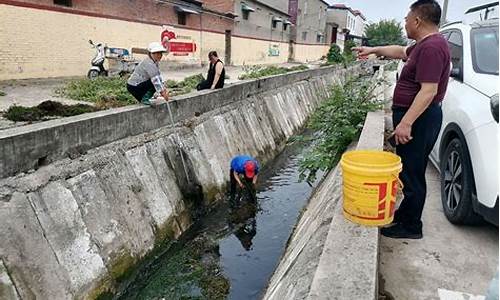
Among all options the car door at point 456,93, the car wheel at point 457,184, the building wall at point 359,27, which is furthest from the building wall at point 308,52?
the car wheel at point 457,184

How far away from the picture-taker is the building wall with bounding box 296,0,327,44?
42688mm

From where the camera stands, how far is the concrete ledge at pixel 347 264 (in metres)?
2.15

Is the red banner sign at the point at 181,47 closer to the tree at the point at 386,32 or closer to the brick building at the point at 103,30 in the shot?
the brick building at the point at 103,30

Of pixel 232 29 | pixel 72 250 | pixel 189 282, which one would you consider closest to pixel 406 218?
pixel 189 282

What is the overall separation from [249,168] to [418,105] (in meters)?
4.35

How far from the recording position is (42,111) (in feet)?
19.4

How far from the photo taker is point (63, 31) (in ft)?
41.5

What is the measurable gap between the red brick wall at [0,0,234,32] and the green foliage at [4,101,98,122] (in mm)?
6521

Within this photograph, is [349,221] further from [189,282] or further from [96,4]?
[96,4]

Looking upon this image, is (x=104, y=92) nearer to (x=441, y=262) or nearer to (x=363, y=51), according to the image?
(x=363, y=51)

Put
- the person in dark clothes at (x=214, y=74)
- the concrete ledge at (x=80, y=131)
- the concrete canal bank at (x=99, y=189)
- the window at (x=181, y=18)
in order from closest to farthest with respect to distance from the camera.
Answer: the concrete canal bank at (x=99, y=189)
the concrete ledge at (x=80, y=131)
the person in dark clothes at (x=214, y=74)
the window at (x=181, y=18)

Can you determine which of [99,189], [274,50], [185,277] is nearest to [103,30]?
[99,189]

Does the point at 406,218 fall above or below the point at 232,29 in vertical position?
below

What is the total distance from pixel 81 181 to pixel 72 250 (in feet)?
3.09
